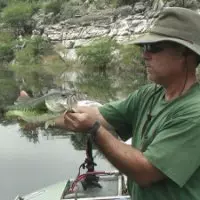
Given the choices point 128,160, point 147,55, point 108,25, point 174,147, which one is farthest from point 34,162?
point 108,25

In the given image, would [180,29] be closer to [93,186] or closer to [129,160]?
[129,160]

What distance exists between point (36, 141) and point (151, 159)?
1898 centimetres

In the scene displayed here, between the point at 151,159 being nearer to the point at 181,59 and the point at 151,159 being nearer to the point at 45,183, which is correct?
the point at 181,59

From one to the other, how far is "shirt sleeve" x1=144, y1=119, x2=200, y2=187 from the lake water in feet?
36.3

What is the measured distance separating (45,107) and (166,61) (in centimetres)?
107

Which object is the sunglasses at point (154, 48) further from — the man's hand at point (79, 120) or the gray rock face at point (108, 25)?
the gray rock face at point (108, 25)

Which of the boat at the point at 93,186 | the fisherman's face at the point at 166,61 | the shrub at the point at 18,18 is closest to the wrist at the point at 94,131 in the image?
the fisherman's face at the point at 166,61

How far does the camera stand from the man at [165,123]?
11.1ft

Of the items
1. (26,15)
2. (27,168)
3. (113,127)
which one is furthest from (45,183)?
(26,15)

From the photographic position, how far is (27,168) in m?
17.7

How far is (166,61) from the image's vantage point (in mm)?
3754

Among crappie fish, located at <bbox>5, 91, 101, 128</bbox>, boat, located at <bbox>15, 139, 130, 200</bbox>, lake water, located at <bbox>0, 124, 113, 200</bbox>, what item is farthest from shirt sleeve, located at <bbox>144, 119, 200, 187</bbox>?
lake water, located at <bbox>0, 124, 113, 200</bbox>

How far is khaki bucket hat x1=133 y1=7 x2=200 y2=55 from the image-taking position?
3.63 metres

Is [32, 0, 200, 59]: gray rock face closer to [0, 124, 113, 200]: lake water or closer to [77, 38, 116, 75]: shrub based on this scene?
[77, 38, 116, 75]: shrub
